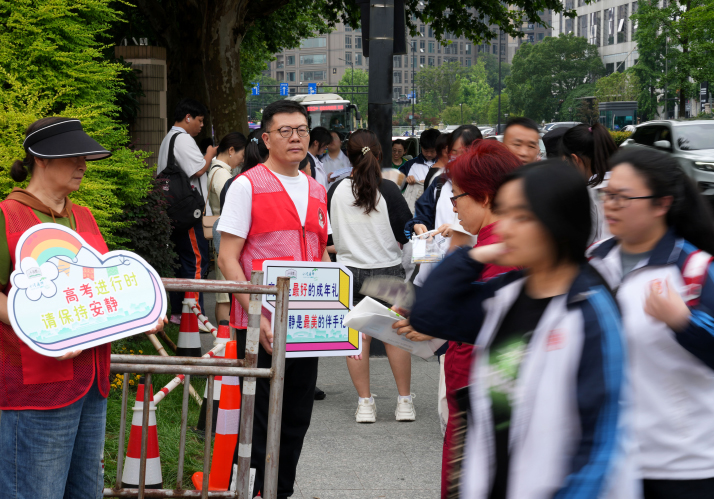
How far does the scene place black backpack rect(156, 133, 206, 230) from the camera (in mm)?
7148

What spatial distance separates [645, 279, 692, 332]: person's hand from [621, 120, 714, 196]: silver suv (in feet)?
45.4

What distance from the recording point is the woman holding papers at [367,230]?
17.3 ft

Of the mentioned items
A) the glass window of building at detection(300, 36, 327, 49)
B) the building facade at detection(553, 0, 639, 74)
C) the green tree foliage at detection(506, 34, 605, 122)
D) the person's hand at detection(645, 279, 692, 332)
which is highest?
the glass window of building at detection(300, 36, 327, 49)

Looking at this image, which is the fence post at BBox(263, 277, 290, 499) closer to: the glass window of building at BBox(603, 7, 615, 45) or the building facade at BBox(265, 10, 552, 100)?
the glass window of building at BBox(603, 7, 615, 45)

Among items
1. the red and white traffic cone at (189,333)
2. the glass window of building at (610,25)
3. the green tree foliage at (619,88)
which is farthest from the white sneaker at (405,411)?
the glass window of building at (610,25)

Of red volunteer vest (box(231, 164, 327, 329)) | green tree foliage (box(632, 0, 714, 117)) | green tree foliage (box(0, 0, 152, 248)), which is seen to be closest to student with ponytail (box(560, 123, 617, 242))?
red volunteer vest (box(231, 164, 327, 329))

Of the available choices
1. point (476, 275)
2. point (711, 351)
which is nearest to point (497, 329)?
point (476, 275)

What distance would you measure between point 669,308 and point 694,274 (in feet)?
0.77

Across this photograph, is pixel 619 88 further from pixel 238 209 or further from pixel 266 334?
pixel 266 334

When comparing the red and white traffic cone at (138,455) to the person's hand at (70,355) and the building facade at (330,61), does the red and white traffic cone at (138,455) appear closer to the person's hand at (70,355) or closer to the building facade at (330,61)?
the person's hand at (70,355)

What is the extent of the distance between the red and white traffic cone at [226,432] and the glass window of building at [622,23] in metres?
94.7

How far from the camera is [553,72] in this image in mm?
90938

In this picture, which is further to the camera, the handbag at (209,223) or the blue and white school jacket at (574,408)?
the handbag at (209,223)

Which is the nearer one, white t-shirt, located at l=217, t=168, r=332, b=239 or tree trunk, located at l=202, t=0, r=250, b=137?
white t-shirt, located at l=217, t=168, r=332, b=239
